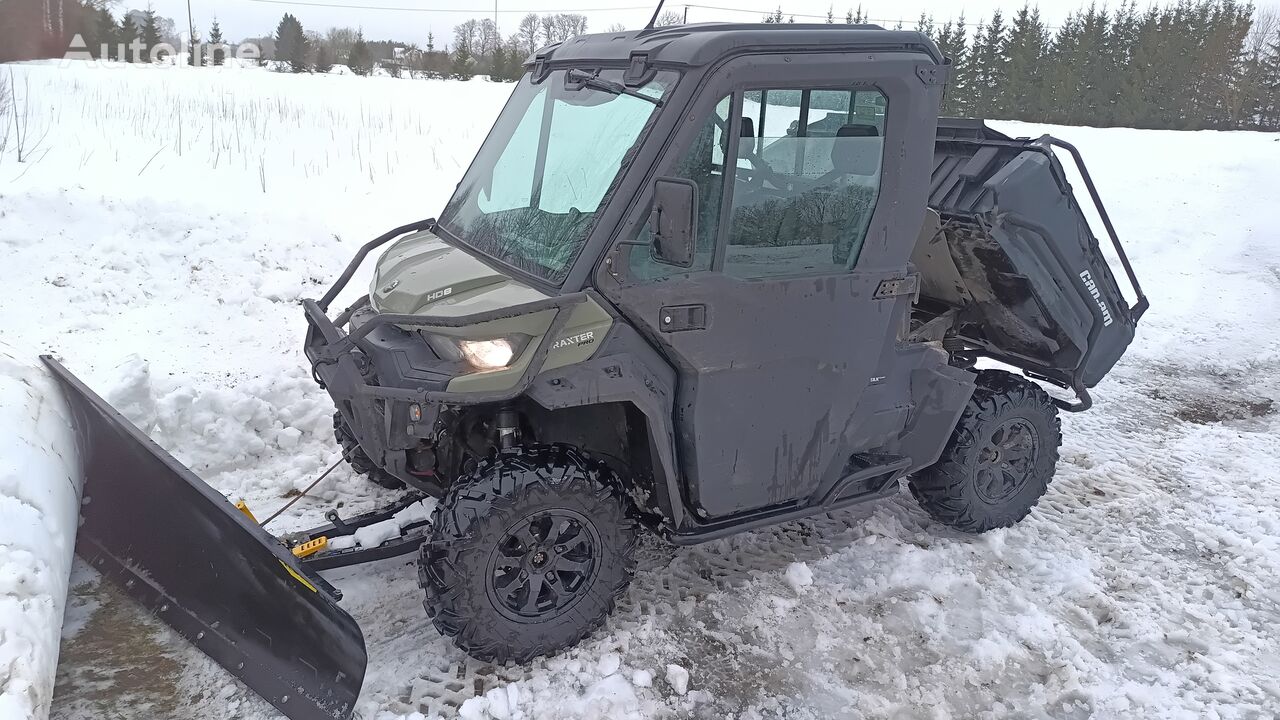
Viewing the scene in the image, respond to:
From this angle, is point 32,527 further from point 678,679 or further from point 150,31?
point 150,31

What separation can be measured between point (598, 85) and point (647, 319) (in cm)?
102

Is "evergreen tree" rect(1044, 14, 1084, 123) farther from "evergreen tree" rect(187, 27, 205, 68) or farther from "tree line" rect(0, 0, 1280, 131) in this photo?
"evergreen tree" rect(187, 27, 205, 68)

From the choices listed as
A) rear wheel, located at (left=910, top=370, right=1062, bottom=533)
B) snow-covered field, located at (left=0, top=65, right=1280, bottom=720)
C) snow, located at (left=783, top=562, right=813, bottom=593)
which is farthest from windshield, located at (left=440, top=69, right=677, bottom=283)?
rear wheel, located at (left=910, top=370, right=1062, bottom=533)

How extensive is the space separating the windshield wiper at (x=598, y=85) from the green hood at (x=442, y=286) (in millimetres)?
863

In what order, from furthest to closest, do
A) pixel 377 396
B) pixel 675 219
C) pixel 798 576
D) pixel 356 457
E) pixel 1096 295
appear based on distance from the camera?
pixel 1096 295 < pixel 356 457 < pixel 798 576 < pixel 377 396 < pixel 675 219

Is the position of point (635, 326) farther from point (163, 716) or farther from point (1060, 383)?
point (1060, 383)

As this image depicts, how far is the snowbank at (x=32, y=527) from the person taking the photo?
2521 millimetres

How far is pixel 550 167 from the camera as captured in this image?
3.56m

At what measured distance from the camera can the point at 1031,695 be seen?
3336 mm

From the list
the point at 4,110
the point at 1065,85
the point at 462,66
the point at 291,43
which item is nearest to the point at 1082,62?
the point at 1065,85

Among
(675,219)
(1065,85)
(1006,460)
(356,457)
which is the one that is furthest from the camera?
(1065,85)

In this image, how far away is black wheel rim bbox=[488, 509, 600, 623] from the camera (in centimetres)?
324

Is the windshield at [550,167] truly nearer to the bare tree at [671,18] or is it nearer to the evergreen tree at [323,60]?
the bare tree at [671,18]

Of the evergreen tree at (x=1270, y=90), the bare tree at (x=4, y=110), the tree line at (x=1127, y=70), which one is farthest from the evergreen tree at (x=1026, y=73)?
the bare tree at (x=4, y=110)
